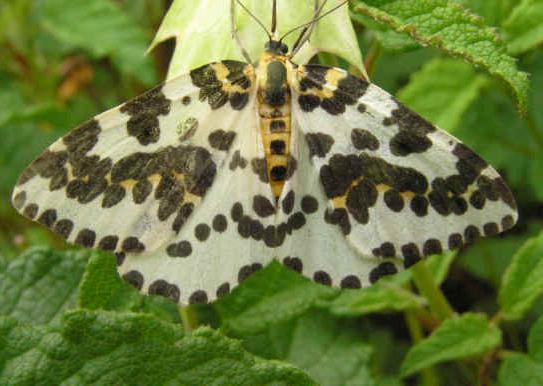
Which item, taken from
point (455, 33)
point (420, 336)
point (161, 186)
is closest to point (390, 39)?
point (455, 33)

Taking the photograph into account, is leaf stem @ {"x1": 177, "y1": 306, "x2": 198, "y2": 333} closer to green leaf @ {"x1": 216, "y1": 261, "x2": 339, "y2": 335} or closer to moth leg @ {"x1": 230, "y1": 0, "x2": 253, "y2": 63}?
green leaf @ {"x1": 216, "y1": 261, "x2": 339, "y2": 335}

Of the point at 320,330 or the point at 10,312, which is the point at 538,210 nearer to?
the point at 320,330

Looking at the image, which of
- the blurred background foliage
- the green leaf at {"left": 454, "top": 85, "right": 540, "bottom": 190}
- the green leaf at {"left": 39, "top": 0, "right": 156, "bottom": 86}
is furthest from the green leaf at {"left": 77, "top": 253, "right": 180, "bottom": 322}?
the green leaf at {"left": 454, "top": 85, "right": 540, "bottom": 190}

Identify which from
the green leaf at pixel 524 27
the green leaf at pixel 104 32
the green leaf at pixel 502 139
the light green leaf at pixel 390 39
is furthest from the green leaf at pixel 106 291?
the green leaf at pixel 502 139

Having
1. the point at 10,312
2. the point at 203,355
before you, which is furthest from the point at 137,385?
the point at 10,312

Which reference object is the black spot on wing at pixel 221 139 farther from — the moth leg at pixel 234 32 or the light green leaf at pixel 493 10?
the light green leaf at pixel 493 10

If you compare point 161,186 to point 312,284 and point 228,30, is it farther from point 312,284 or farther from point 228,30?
point 312,284
